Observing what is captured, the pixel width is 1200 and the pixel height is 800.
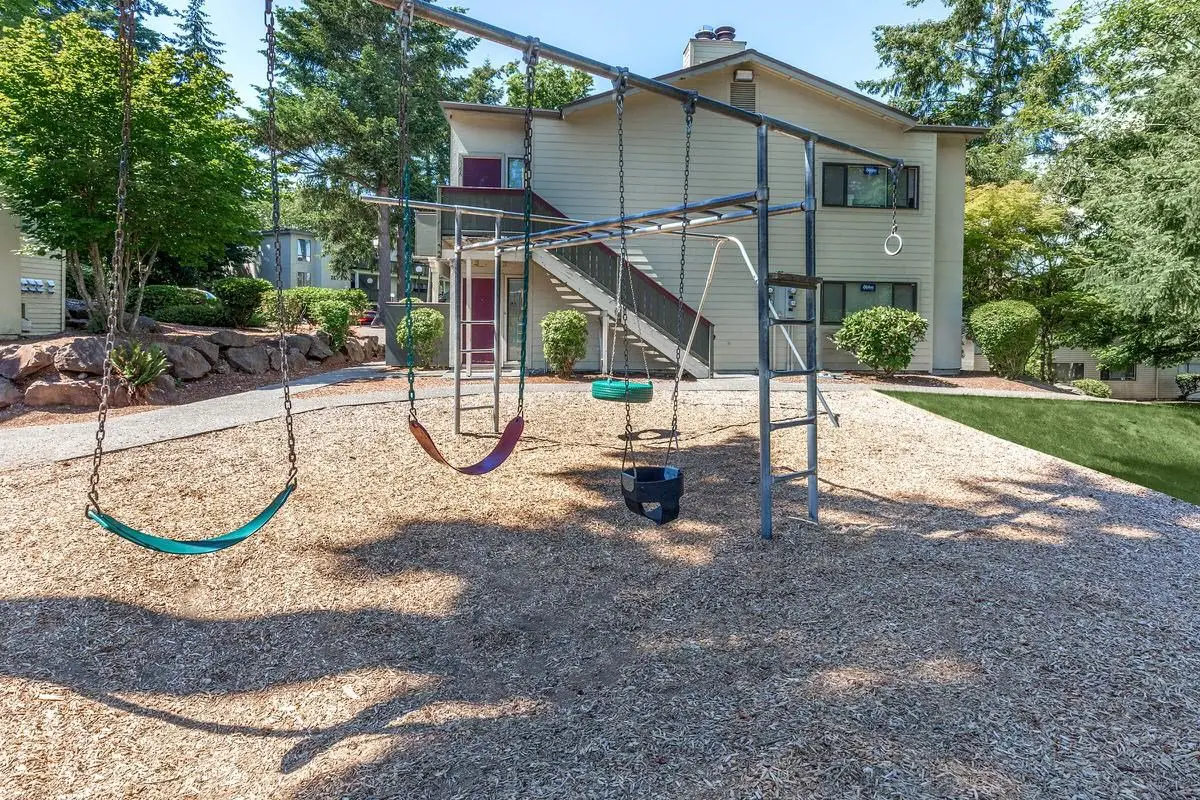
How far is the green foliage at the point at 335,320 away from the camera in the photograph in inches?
714

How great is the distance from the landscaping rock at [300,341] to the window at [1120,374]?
23517 millimetres

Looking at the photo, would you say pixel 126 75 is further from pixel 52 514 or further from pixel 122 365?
pixel 122 365

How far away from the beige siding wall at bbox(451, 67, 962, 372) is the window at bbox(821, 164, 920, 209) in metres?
0.20

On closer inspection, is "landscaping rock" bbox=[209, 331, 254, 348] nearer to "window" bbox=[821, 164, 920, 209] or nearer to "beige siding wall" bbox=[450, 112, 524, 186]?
"beige siding wall" bbox=[450, 112, 524, 186]

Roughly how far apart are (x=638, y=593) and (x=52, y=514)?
4729 millimetres

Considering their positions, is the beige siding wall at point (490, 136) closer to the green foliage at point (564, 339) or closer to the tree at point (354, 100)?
the green foliage at point (564, 339)

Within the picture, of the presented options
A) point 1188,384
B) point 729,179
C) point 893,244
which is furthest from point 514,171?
point 1188,384

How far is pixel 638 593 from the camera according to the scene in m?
4.59

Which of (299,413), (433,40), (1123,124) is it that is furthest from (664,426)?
(433,40)

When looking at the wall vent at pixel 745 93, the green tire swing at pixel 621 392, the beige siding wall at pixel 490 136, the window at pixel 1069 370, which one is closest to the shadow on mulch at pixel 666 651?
the green tire swing at pixel 621 392

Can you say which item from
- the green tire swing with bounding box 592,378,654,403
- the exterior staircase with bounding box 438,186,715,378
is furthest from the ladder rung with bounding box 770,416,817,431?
the exterior staircase with bounding box 438,186,715,378

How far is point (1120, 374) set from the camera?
880 inches

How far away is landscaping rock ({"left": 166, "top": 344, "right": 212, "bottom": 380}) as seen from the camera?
12.4m

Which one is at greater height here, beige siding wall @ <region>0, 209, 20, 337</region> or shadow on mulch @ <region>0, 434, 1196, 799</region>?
beige siding wall @ <region>0, 209, 20, 337</region>
